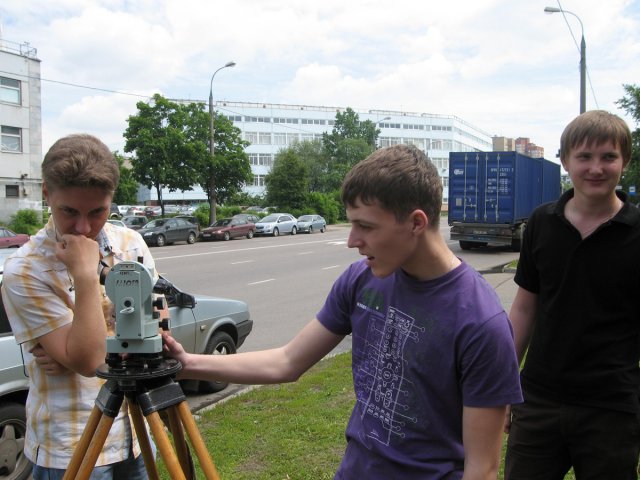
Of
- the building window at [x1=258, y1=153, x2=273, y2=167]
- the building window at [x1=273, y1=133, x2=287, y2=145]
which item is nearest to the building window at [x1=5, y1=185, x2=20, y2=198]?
the building window at [x1=258, y1=153, x2=273, y2=167]

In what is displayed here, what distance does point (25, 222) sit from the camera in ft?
101

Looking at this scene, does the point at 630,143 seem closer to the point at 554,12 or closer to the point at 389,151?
the point at 389,151

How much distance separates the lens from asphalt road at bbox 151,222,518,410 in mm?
9227

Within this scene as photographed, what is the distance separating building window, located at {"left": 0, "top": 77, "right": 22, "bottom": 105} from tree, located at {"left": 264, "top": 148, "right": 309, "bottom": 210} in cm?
2039

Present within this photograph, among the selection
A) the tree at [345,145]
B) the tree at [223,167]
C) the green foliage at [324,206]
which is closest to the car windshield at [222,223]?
the tree at [223,167]

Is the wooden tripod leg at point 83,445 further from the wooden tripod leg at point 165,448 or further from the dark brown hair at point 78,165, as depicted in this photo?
the dark brown hair at point 78,165

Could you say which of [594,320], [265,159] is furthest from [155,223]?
[265,159]

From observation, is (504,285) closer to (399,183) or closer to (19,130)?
(399,183)

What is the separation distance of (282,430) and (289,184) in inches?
1711

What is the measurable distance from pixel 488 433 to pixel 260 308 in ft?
31.6

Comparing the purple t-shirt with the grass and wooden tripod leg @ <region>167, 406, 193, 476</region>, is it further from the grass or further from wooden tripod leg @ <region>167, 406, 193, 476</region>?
the grass

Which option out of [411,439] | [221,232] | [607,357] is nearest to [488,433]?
[411,439]

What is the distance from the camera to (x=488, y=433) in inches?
61.3

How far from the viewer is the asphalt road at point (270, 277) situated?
9227mm
